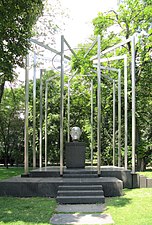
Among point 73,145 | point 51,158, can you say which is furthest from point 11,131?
point 73,145

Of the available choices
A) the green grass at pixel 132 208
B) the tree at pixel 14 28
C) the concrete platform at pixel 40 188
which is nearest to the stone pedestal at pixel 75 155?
the green grass at pixel 132 208

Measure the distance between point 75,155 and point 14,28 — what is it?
5122mm

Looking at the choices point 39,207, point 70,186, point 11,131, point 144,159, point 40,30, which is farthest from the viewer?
point 11,131

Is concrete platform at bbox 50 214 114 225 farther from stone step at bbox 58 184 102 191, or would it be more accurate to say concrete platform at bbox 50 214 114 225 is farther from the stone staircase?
stone step at bbox 58 184 102 191

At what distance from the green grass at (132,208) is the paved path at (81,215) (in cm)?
18

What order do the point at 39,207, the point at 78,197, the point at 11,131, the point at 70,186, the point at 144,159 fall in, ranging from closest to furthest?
the point at 39,207 → the point at 78,197 → the point at 70,186 → the point at 144,159 → the point at 11,131

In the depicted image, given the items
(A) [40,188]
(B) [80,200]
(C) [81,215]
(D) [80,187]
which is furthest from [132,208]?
(A) [40,188]

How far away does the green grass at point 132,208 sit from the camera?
530cm

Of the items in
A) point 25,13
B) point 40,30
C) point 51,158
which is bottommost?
point 51,158

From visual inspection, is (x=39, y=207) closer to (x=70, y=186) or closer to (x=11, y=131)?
(x=70, y=186)

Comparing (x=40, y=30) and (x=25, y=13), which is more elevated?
(x=40, y=30)

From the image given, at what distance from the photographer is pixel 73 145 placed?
1084 centimetres

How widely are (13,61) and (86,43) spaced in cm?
1197

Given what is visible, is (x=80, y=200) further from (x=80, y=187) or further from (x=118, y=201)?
(x=118, y=201)
